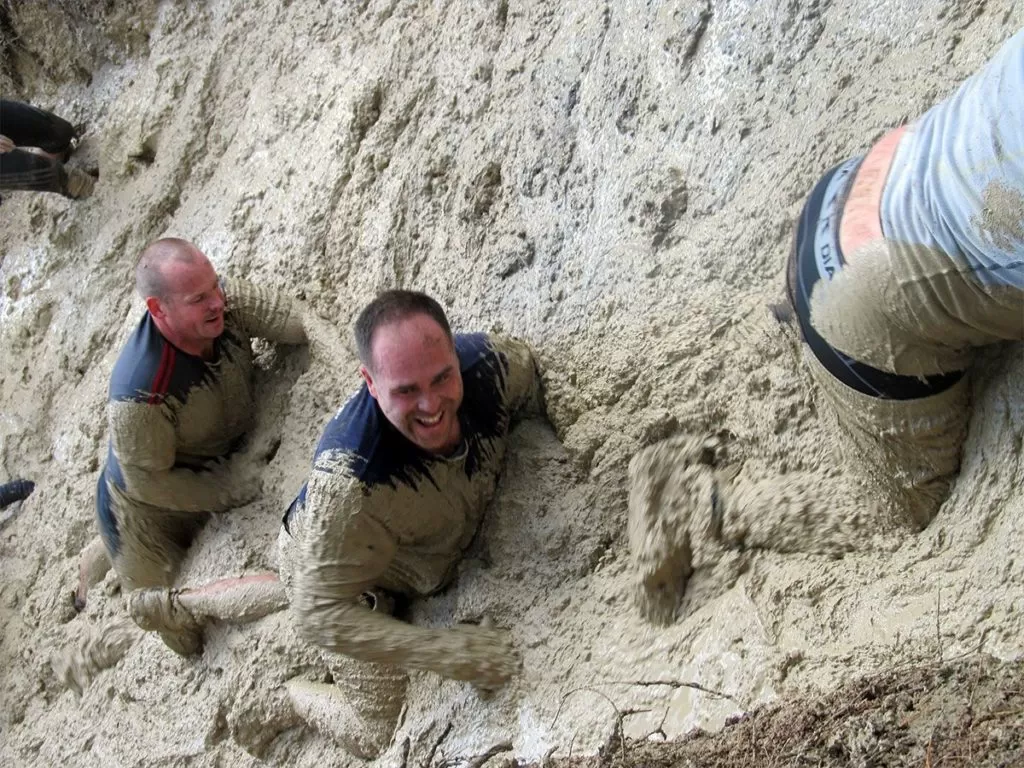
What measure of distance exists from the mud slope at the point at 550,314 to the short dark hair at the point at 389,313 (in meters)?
0.40

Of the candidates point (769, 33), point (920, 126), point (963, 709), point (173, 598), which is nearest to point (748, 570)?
point (963, 709)

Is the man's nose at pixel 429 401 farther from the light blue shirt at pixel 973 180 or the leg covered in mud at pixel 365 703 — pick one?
the light blue shirt at pixel 973 180

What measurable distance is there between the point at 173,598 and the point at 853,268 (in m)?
2.51

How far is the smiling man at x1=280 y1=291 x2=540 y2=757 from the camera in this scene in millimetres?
2570

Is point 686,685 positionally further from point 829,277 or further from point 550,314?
point 550,314

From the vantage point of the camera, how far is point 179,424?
349 centimetres

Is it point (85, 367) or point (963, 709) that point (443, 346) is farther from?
point (85, 367)

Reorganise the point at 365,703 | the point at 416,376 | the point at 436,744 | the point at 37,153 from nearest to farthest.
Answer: the point at 416,376, the point at 436,744, the point at 365,703, the point at 37,153

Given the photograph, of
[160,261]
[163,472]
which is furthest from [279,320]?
[163,472]

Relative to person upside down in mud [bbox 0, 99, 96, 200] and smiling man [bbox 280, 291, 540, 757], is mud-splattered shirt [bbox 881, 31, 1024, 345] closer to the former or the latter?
smiling man [bbox 280, 291, 540, 757]

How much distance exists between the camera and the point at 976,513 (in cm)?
206

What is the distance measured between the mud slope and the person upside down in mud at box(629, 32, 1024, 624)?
0.06 meters

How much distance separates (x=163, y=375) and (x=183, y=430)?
0.23 meters

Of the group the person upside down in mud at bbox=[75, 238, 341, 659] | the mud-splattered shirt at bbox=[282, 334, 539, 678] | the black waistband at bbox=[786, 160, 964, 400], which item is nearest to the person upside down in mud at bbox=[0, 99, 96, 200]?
the person upside down in mud at bbox=[75, 238, 341, 659]
